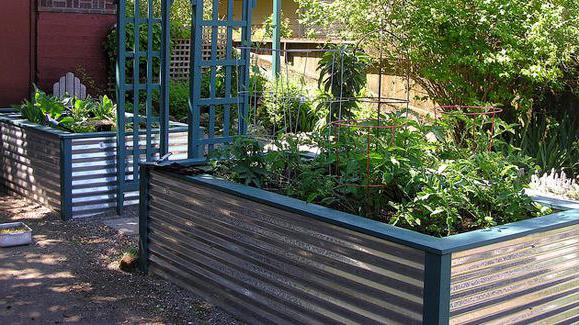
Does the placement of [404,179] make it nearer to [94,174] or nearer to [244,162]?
[244,162]

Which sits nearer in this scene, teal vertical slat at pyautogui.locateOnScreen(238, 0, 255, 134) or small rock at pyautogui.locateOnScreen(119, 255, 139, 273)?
small rock at pyautogui.locateOnScreen(119, 255, 139, 273)

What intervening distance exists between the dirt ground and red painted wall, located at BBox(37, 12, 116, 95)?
336cm

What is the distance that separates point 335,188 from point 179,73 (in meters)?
9.96

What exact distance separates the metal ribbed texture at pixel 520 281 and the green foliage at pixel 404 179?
0.25m

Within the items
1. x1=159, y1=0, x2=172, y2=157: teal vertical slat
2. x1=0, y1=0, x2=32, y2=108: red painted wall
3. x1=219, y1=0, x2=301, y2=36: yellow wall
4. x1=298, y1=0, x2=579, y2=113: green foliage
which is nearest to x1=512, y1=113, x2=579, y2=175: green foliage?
x1=298, y1=0, x2=579, y2=113: green foliage

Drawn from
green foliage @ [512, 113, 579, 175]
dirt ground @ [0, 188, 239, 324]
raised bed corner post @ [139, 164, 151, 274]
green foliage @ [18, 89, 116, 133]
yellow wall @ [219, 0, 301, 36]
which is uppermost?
yellow wall @ [219, 0, 301, 36]

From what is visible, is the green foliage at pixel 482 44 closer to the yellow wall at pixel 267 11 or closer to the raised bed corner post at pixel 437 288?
the raised bed corner post at pixel 437 288

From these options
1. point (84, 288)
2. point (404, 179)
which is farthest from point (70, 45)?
point (404, 179)

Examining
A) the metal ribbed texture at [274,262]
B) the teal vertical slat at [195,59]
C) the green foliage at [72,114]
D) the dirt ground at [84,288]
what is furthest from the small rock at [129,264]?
the green foliage at [72,114]

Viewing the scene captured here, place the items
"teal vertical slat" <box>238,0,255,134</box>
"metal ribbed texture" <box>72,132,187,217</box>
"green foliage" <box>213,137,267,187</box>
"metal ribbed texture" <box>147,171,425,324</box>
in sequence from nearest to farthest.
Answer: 1. "metal ribbed texture" <box>147,171,425,324</box>
2. "green foliage" <box>213,137,267,187</box>
3. "teal vertical slat" <box>238,0,255,134</box>
4. "metal ribbed texture" <box>72,132,187,217</box>

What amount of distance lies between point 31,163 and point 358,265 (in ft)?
16.5

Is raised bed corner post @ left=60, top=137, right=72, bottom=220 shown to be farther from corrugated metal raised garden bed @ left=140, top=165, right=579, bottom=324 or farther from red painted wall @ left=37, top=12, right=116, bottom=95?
red painted wall @ left=37, top=12, right=116, bottom=95

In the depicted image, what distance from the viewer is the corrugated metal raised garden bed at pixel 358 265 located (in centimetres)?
354

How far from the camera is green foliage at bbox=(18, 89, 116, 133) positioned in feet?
24.9
